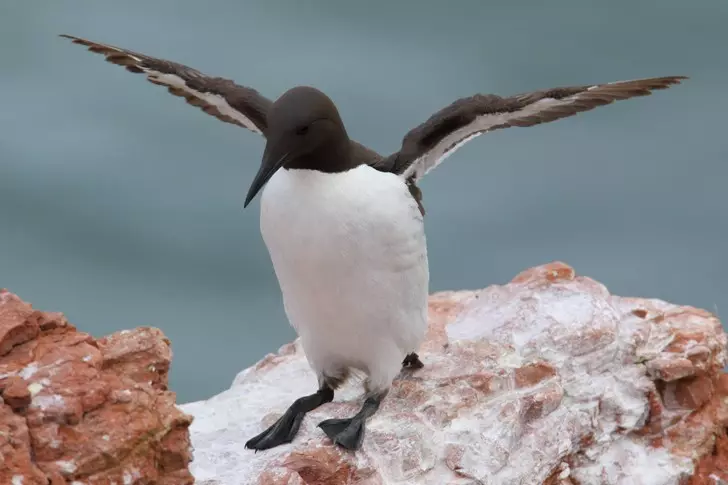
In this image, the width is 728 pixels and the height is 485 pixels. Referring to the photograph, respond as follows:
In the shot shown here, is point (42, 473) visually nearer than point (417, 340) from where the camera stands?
Yes

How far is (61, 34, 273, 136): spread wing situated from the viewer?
23.3ft

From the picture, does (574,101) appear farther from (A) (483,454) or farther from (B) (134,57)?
(B) (134,57)

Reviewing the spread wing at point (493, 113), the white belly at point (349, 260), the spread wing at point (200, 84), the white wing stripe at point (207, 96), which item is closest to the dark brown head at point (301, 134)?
the white belly at point (349, 260)

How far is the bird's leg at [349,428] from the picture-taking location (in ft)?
21.2

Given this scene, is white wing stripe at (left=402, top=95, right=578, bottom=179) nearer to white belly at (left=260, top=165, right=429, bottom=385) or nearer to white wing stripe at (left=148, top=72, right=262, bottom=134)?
white belly at (left=260, top=165, right=429, bottom=385)

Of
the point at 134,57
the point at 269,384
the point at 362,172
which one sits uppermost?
the point at 134,57

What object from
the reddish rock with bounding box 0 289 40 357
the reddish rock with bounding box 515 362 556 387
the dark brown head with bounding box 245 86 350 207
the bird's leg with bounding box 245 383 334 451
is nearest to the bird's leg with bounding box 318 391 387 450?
the bird's leg with bounding box 245 383 334 451

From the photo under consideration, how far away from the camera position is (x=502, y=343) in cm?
802

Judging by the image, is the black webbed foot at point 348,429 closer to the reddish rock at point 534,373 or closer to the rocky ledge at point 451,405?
the rocky ledge at point 451,405

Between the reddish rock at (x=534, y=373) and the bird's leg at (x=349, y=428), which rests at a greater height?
the bird's leg at (x=349, y=428)

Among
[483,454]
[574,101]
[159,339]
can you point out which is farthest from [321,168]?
[483,454]

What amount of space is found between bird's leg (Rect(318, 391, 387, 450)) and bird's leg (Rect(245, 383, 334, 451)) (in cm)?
20

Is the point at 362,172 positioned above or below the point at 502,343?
above

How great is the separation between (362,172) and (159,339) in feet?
5.03
